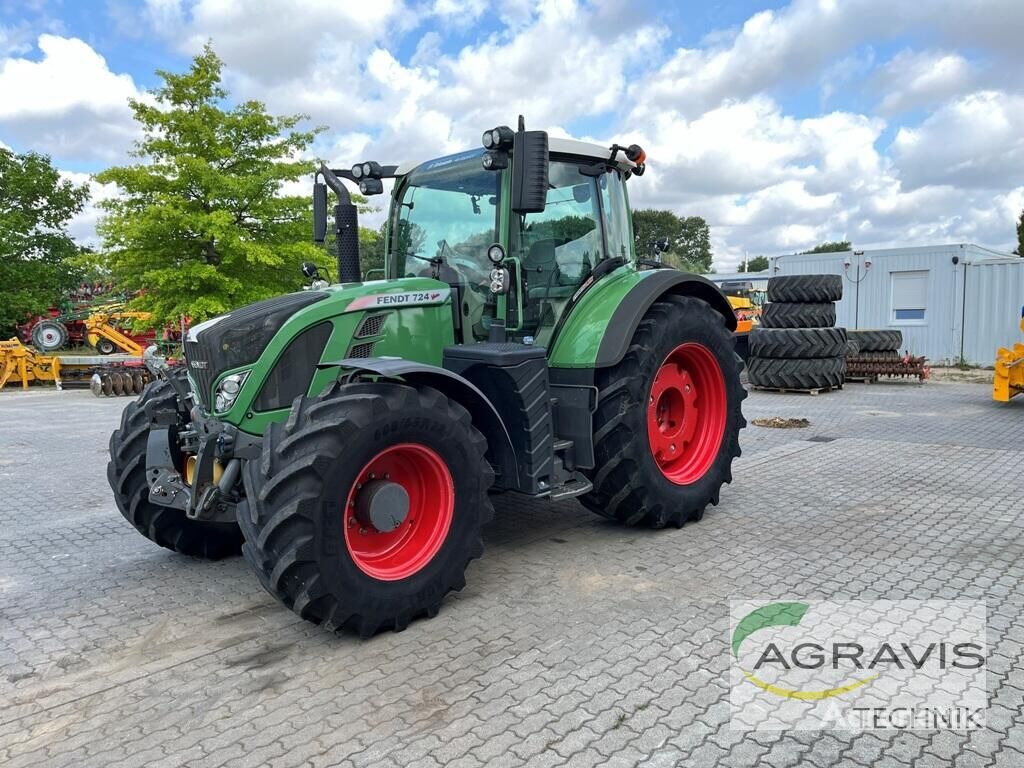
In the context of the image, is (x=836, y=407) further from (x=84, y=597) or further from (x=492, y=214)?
(x=84, y=597)

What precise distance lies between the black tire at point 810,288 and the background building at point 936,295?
624 cm

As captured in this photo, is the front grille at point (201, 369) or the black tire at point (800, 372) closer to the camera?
the front grille at point (201, 369)

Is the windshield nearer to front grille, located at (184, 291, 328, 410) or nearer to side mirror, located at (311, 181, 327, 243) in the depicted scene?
side mirror, located at (311, 181, 327, 243)

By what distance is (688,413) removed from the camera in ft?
18.9

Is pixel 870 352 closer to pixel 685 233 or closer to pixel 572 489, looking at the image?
pixel 572 489

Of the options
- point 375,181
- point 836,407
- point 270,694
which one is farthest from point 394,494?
point 836,407

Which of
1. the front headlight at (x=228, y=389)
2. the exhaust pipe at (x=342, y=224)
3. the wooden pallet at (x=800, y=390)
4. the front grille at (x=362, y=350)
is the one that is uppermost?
the exhaust pipe at (x=342, y=224)

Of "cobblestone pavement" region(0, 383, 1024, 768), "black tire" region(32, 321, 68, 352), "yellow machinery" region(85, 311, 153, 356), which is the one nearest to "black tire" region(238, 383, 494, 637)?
"cobblestone pavement" region(0, 383, 1024, 768)

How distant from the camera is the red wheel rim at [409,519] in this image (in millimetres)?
3746

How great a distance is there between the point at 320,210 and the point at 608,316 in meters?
2.10

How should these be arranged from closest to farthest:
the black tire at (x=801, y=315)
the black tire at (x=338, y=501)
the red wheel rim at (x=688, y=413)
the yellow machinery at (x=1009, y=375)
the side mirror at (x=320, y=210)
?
the black tire at (x=338, y=501) → the side mirror at (x=320, y=210) → the red wheel rim at (x=688, y=413) → the yellow machinery at (x=1009, y=375) → the black tire at (x=801, y=315)

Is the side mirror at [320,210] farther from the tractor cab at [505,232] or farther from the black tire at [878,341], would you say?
the black tire at [878,341]

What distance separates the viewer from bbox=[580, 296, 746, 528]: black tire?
4.90 metres

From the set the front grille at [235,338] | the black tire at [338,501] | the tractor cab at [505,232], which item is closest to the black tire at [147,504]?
the front grille at [235,338]
